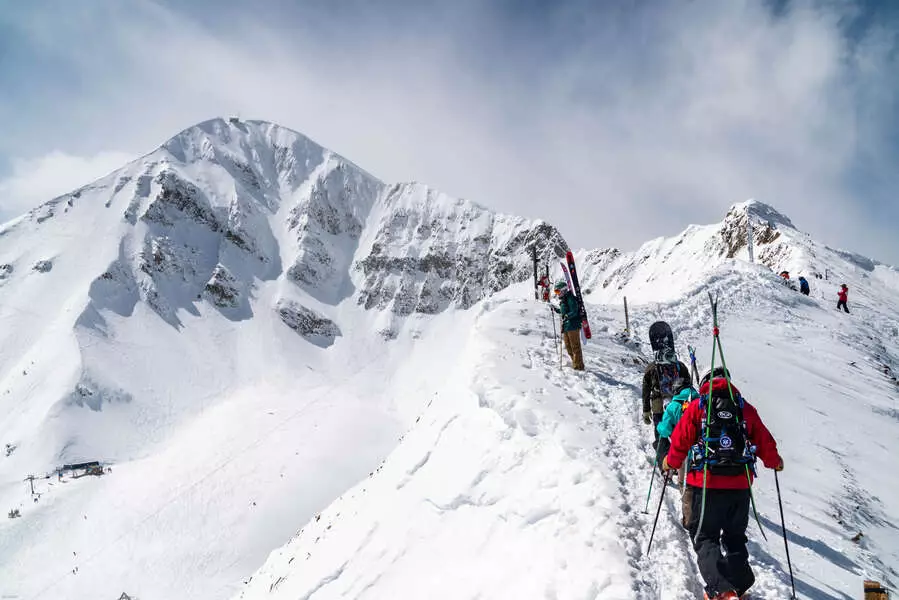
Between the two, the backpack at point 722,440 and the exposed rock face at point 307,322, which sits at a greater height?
the exposed rock face at point 307,322

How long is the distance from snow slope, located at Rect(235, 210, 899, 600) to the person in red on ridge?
677mm

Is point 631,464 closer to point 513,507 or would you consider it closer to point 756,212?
point 513,507

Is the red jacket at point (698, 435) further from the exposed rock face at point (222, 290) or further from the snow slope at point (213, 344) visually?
the exposed rock face at point (222, 290)

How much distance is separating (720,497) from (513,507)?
339 centimetres

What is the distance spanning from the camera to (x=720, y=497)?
5410 mm

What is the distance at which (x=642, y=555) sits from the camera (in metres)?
6.29

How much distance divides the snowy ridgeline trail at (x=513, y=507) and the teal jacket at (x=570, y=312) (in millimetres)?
1261

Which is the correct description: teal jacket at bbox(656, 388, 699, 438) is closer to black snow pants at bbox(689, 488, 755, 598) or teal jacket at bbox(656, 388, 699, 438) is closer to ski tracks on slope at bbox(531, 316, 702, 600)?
ski tracks on slope at bbox(531, 316, 702, 600)

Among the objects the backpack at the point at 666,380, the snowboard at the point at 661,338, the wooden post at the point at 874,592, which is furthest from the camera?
the snowboard at the point at 661,338

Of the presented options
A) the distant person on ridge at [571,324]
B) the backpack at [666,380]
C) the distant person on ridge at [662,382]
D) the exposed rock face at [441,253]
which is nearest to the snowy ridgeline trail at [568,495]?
the distant person on ridge at [571,324]

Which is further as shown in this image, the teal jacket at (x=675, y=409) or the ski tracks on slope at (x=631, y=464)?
the teal jacket at (x=675, y=409)

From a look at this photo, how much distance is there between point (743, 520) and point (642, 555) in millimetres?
1421

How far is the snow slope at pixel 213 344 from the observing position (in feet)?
156

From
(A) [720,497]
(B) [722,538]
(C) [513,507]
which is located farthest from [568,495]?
(A) [720,497]
